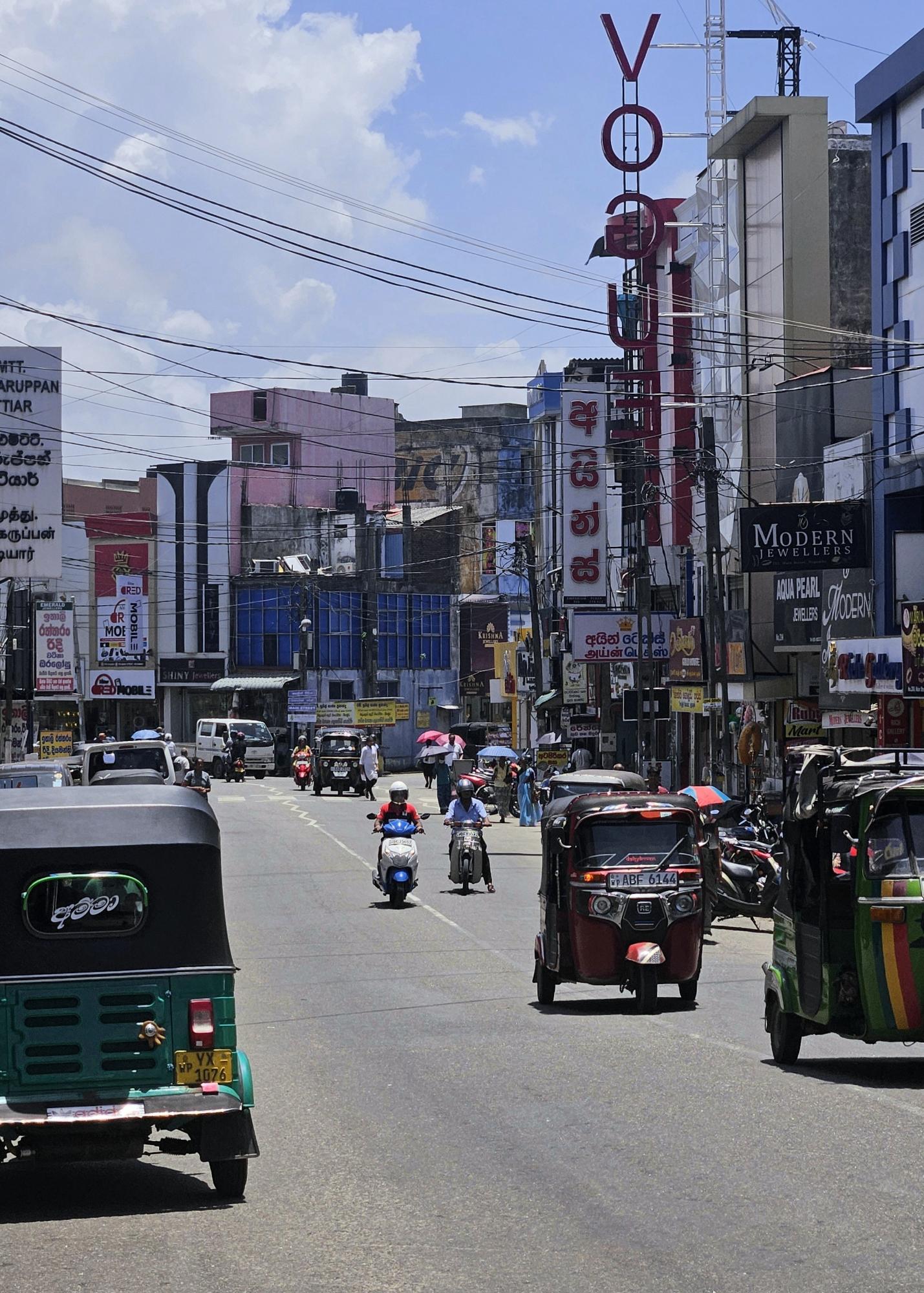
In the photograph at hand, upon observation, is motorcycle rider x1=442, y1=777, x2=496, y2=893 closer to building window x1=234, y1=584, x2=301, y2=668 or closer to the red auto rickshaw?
the red auto rickshaw

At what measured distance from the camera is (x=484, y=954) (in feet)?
66.0

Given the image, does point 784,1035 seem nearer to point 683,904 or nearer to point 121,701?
point 683,904

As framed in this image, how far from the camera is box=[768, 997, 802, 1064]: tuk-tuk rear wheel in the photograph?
12.1 m

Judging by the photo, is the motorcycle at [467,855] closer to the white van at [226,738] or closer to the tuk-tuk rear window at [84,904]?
the tuk-tuk rear window at [84,904]

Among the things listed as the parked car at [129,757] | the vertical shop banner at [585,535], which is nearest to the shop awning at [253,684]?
the vertical shop banner at [585,535]

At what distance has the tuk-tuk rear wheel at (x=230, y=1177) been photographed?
8.45 metres

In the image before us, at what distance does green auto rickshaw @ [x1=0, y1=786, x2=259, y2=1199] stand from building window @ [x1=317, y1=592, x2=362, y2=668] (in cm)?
8039

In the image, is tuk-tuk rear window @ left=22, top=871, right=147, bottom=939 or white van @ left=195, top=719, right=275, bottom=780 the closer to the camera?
tuk-tuk rear window @ left=22, top=871, right=147, bottom=939

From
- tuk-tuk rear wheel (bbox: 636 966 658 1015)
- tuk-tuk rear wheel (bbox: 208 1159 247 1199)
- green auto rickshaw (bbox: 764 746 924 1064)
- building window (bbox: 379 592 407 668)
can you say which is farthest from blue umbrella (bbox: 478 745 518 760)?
building window (bbox: 379 592 407 668)

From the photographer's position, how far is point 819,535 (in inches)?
1444

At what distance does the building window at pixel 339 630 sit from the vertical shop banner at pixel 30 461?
50.1 meters

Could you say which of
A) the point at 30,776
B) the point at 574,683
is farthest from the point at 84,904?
the point at 574,683

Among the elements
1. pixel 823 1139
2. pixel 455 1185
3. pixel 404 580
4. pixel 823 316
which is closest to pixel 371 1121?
pixel 455 1185

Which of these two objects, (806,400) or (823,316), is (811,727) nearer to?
(806,400)
